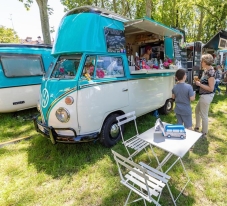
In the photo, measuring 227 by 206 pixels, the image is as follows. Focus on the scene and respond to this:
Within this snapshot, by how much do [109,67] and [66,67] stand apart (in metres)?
0.90

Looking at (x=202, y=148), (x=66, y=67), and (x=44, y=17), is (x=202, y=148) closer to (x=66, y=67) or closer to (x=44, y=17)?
(x=66, y=67)

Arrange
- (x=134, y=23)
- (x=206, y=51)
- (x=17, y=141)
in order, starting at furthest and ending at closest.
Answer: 1. (x=206, y=51)
2. (x=17, y=141)
3. (x=134, y=23)

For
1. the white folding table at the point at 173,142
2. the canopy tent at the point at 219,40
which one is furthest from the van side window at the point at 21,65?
the canopy tent at the point at 219,40

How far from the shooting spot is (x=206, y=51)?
11156 millimetres

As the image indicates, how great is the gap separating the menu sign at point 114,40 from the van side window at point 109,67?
0.65 feet

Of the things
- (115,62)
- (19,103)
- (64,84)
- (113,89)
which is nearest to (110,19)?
(115,62)

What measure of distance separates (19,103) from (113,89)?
3668 mm

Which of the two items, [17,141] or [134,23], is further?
[17,141]

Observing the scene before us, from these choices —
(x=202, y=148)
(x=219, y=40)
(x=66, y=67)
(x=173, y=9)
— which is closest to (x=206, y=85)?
(x=202, y=148)

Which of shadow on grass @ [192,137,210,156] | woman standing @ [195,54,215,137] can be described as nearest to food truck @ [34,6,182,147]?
woman standing @ [195,54,215,137]

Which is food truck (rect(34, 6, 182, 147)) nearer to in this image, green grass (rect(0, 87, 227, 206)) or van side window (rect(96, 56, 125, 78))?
van side window (rect(96, 56, 125, 78))

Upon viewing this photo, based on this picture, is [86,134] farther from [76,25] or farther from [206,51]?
[206,51]

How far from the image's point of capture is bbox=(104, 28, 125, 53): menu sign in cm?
341

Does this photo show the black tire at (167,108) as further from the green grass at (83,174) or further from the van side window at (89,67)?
the van side window at (89,67)
